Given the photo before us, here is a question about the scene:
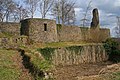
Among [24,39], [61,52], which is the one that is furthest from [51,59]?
[24,39]

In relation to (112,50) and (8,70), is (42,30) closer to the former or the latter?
(112,50)

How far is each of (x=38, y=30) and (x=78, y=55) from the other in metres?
5.74

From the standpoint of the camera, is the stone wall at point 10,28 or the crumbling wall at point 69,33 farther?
the crumbling wall at point 69,33

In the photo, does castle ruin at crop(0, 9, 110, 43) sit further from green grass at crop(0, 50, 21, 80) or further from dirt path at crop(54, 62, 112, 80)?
green grass at crop(0, 50, 21, 80)

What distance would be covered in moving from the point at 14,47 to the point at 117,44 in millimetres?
15990

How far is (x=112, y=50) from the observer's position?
36.8 meters

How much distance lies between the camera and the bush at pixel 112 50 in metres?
35.7

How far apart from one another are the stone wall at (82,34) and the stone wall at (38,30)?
10.8 ft

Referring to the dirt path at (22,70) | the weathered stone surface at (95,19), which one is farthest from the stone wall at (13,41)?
the weathered stone surface at (95,19)

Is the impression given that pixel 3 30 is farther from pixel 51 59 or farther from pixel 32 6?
pixel 32 6

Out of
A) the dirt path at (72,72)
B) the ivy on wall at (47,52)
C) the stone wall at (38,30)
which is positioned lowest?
the dirt path at (72,72)

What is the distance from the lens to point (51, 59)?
30062 mm

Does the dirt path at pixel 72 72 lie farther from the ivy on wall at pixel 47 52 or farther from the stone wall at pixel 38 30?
the stone wall at pixel 38 30

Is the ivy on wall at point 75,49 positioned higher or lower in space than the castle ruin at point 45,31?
lower
